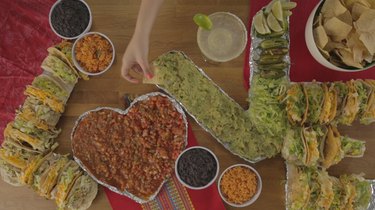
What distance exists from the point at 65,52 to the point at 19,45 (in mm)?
340

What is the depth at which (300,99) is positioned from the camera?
5.32 feet

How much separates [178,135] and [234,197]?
35cm

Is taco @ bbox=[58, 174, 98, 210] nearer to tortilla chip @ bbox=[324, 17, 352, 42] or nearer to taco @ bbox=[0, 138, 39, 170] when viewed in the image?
taco @ bbox=[0, 138, 39, 170]

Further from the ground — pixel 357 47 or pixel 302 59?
pixel 357 47

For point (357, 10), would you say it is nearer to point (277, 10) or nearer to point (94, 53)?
point (277, 10)

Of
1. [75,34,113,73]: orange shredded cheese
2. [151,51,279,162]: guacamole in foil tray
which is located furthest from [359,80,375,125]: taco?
[75,34,113,73]: orange shredded cheese

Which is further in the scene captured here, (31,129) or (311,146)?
(31,129)

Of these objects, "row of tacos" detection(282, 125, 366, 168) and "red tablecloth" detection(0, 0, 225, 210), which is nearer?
"row of tacos" detection(282, 125, 366, 168)

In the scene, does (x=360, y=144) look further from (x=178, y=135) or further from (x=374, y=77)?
(x=178, y=135)

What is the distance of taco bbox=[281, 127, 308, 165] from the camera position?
1613mm

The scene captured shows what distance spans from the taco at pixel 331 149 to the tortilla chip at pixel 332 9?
0.44 meters

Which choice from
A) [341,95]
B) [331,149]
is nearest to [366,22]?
[341,95]

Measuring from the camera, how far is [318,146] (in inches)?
64.2

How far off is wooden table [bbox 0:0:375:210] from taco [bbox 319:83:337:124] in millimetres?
344
